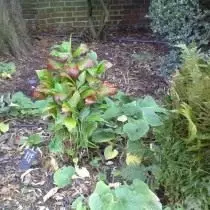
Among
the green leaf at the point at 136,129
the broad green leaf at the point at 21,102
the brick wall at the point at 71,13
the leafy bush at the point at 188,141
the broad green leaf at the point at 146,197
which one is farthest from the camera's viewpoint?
the brick wall at the point at 71,13

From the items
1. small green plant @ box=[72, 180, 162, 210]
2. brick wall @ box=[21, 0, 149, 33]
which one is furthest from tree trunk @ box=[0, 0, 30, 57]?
small green plant @ box=[72, 180, 162, 210]

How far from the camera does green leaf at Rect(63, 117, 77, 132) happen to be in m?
3.30

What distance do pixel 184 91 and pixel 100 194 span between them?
75 centimetres

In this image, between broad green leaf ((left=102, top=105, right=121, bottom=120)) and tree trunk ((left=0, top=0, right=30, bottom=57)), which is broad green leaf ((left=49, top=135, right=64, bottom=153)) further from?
tree trunk ((left=0, top=0, right=30, bottom=57))

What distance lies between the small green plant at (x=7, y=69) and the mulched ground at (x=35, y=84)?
6 centimetres

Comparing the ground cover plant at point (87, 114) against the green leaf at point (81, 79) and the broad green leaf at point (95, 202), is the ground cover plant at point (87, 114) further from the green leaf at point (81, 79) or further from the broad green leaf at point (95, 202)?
the broad green leaf at point (95, 202)

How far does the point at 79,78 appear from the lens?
347 centimetres

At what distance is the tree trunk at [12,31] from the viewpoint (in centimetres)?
592

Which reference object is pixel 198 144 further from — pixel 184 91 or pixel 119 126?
pixel 119 126

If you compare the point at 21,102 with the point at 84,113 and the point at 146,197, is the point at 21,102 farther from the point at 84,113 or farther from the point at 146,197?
the point at 146,197

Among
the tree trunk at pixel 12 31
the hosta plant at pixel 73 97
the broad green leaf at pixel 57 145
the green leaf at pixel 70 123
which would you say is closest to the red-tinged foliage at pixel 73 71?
the hosta plant at pixel 73 97

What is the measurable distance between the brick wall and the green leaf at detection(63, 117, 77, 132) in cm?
442

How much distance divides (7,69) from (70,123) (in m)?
2.46

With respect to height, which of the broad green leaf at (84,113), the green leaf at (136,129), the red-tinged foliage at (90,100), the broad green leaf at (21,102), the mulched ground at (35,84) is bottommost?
the mulched ground at (35,84)
